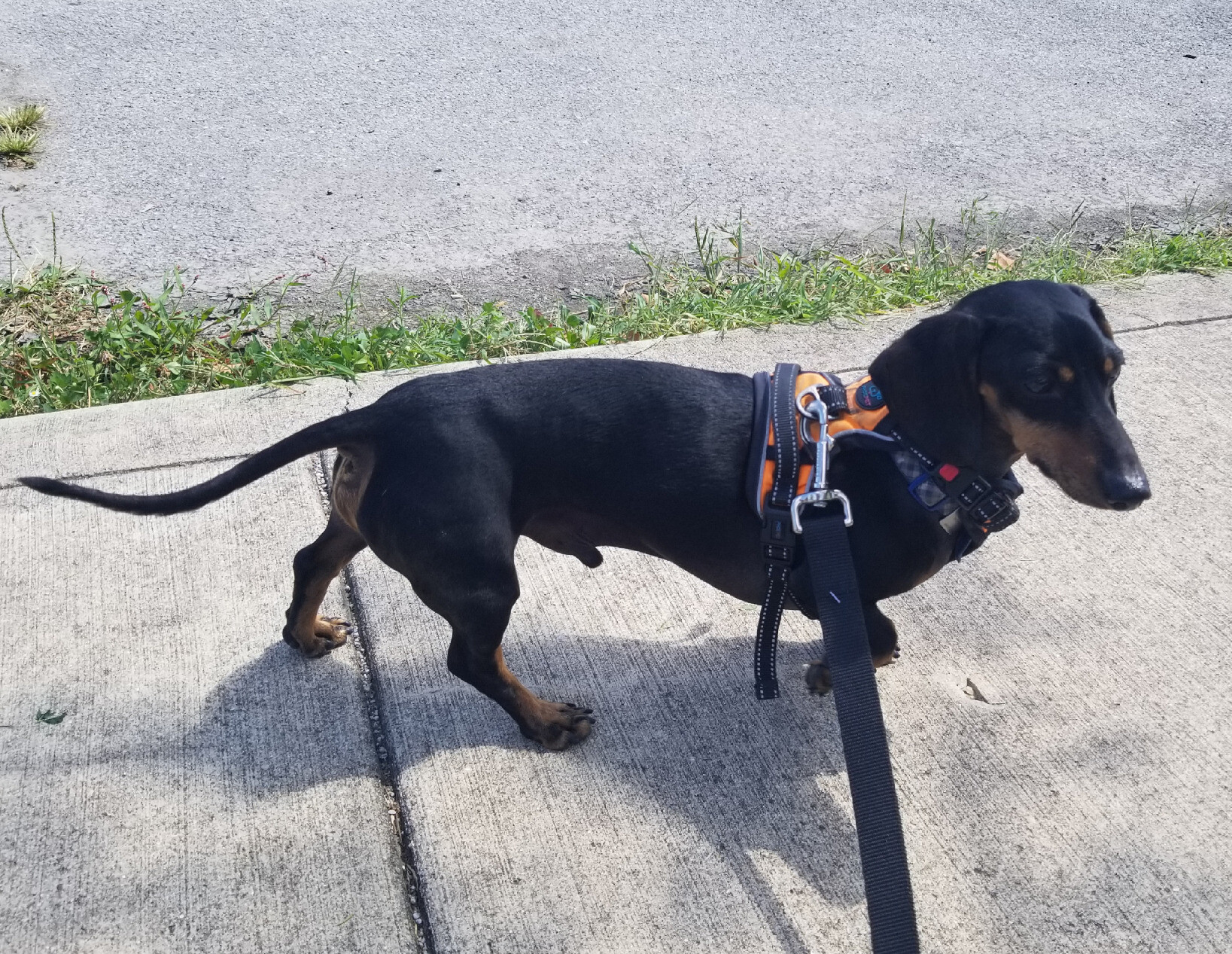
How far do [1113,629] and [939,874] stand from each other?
3.35ft

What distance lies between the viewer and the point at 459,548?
2449mm

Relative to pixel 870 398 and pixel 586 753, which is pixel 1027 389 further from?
pixel 586 753

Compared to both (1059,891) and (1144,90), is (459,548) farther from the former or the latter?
(1144,90)

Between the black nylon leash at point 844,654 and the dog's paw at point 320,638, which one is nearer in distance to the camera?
the black nylon leash at point 844,654

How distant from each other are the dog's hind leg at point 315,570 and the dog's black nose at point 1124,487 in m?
1.70

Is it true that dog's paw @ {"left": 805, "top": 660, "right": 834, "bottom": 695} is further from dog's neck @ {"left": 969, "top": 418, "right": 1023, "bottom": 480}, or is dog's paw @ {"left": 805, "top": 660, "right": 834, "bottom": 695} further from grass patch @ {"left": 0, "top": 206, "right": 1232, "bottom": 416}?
grass patch @ {"left": 0, "top": 206, "right": 1232, "bottom": 416}

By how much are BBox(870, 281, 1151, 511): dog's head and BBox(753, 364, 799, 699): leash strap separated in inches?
9.3

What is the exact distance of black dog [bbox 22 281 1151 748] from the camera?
7.77ft

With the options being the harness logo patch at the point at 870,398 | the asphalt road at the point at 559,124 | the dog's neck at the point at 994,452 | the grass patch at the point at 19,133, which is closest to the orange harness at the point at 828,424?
the harness logo patch at the point at 870,398

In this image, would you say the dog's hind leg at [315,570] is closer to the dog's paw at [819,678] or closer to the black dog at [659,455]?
the black dog at [659,455]

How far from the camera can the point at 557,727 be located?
2734 millimetres

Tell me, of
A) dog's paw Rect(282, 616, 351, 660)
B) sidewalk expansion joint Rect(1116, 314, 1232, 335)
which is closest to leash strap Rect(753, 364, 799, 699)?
dog's paw Rect(282, 616, 351, 660)

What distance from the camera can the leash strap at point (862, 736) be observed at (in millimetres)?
2188

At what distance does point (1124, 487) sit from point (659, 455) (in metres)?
0.97
